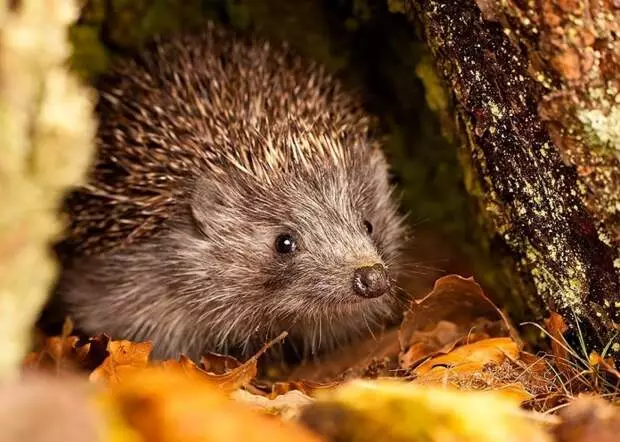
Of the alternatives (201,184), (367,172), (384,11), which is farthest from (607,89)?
(384,11)

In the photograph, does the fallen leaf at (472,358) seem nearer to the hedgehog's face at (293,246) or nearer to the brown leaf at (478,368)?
the brown leaf at (478,368)

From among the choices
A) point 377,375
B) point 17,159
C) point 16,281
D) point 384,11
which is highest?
point 384,11

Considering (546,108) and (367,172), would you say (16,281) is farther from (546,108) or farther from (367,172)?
(367,172)

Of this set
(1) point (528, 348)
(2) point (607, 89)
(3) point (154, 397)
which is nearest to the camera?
(3) point (154, 397)

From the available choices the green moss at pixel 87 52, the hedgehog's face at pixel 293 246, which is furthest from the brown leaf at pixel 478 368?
the green moss at pixel 87 52

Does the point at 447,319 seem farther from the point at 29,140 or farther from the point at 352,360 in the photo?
the point at 29,140

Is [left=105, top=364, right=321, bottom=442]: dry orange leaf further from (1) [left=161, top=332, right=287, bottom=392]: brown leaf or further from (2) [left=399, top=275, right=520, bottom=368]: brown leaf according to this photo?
(2) [left=399, top=275, right=520, bottom=368]: brown leaf

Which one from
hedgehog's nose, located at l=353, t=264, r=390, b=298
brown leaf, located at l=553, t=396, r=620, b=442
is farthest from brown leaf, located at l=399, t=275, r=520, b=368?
brown leaf, located at l=553, t=396, r=620, b=442
